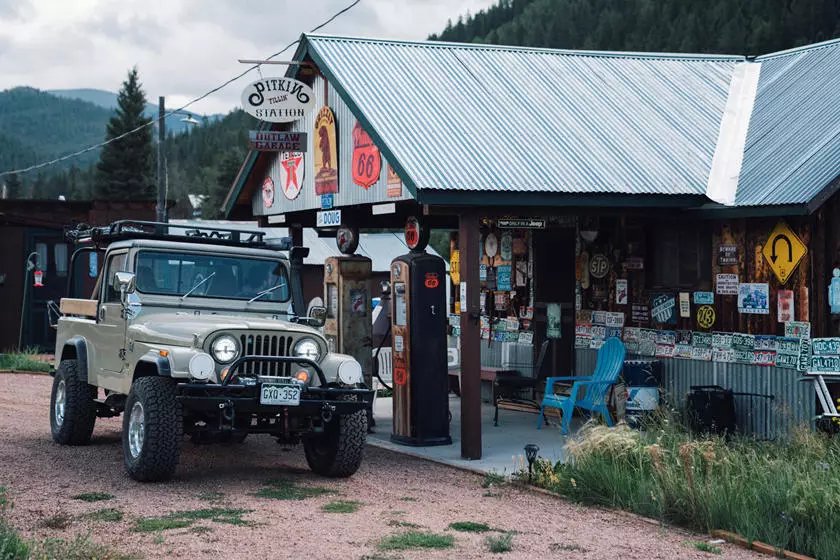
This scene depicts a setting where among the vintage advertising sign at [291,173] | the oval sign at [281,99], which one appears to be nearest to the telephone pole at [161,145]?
the vintage advertising sign at [291,173]

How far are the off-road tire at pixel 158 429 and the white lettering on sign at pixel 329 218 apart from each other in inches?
202

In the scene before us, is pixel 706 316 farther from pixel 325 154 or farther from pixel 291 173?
pixel 291 173

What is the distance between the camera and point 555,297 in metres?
16.3

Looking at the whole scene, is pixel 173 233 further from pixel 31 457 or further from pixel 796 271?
pixel 796 271

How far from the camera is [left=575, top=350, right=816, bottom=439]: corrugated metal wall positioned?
1227 cm

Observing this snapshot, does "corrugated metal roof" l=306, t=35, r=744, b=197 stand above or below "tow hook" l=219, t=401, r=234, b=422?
above

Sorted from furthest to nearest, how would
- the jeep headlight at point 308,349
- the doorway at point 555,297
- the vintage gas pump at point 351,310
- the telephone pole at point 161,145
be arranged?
the telephone pole at point 161,145
the doorway at point 555,297
the vintage gas pump at point 351,310
the jeep headlight at point 308,349

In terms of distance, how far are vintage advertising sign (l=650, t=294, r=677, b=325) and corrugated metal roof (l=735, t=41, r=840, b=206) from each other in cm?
177

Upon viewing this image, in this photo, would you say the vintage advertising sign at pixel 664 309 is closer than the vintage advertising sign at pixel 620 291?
Yes

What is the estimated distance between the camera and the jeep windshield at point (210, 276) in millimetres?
11242

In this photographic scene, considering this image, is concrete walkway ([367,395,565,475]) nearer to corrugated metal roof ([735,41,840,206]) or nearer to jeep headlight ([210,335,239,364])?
jeep headlight ([210,335,239,364])

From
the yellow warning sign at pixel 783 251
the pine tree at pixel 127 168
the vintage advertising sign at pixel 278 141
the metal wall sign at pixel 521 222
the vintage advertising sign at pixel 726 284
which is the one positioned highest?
the pine tree at pixel 127 168

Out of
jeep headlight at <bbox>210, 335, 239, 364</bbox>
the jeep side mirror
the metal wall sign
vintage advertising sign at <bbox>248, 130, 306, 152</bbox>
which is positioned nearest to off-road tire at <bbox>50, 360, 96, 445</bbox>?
the jeep side mirror

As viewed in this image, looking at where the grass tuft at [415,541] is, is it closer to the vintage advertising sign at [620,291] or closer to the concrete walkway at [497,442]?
the concrete walkway at [497,442]
